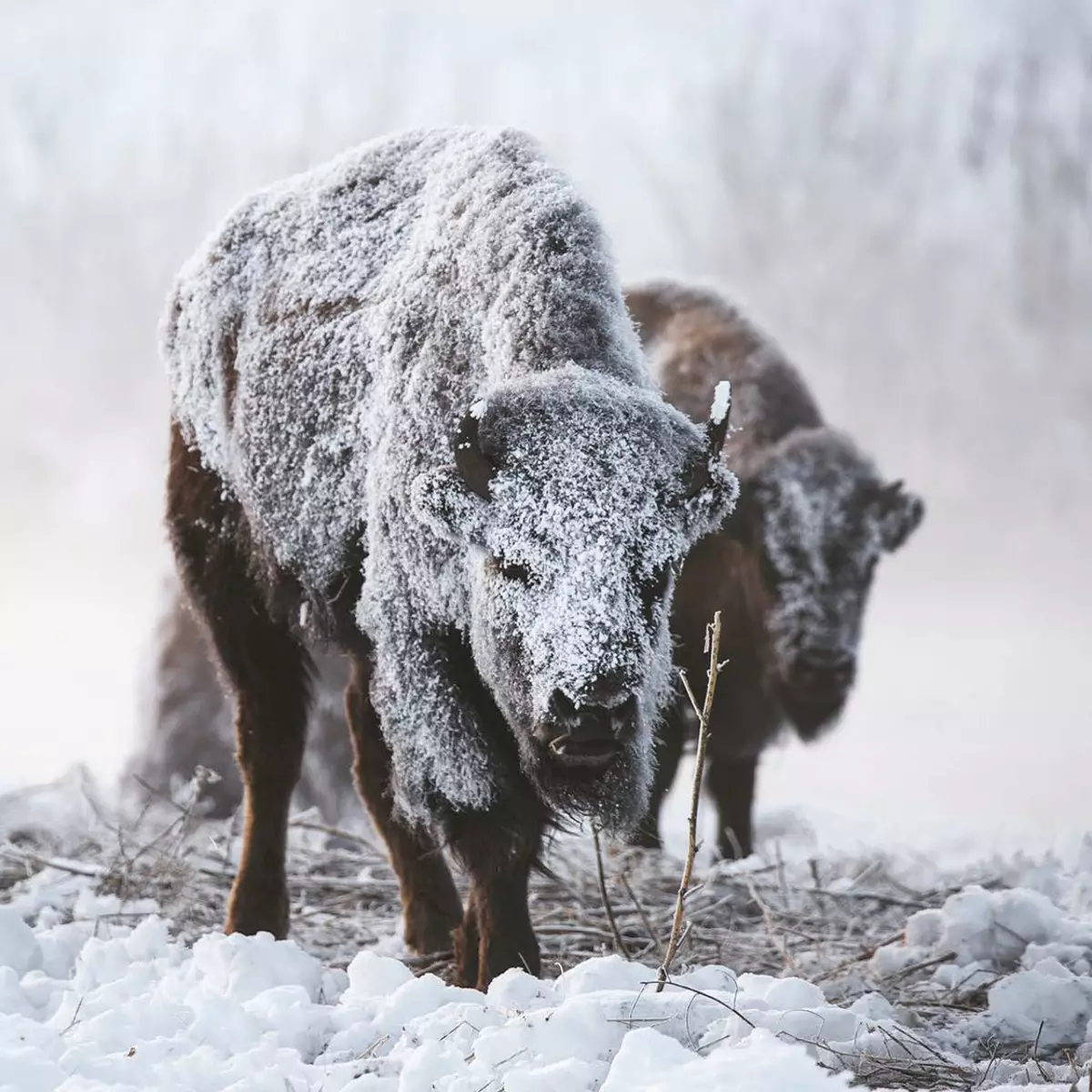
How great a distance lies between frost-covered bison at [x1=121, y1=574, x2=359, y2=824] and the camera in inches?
373

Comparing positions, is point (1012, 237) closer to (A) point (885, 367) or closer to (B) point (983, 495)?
(A) point (885, 367)

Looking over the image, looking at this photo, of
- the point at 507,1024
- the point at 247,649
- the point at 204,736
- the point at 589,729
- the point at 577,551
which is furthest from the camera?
the point at 204,736

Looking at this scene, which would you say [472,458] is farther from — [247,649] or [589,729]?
[247,649]

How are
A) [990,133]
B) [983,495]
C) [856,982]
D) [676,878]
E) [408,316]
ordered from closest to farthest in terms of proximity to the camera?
[856,982]
[408,316]
[676,878]
[983,495]
[990,133]

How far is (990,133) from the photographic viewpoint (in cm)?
2186

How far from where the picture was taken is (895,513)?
23.3ft

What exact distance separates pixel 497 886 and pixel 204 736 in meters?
6.63

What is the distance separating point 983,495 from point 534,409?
57.6 ft

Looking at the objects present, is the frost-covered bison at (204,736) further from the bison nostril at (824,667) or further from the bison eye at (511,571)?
the bison eye at (511,571)

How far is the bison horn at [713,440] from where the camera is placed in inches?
132

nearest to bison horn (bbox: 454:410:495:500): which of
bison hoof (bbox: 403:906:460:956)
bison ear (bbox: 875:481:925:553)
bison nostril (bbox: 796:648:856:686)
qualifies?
bison hoof (bbox: 403:906:460:956)

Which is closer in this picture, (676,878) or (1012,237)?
(676,878)

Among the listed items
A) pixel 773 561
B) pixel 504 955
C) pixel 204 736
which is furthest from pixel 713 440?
pixel 204 736

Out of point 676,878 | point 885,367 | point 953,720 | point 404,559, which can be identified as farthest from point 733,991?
point 885,367
